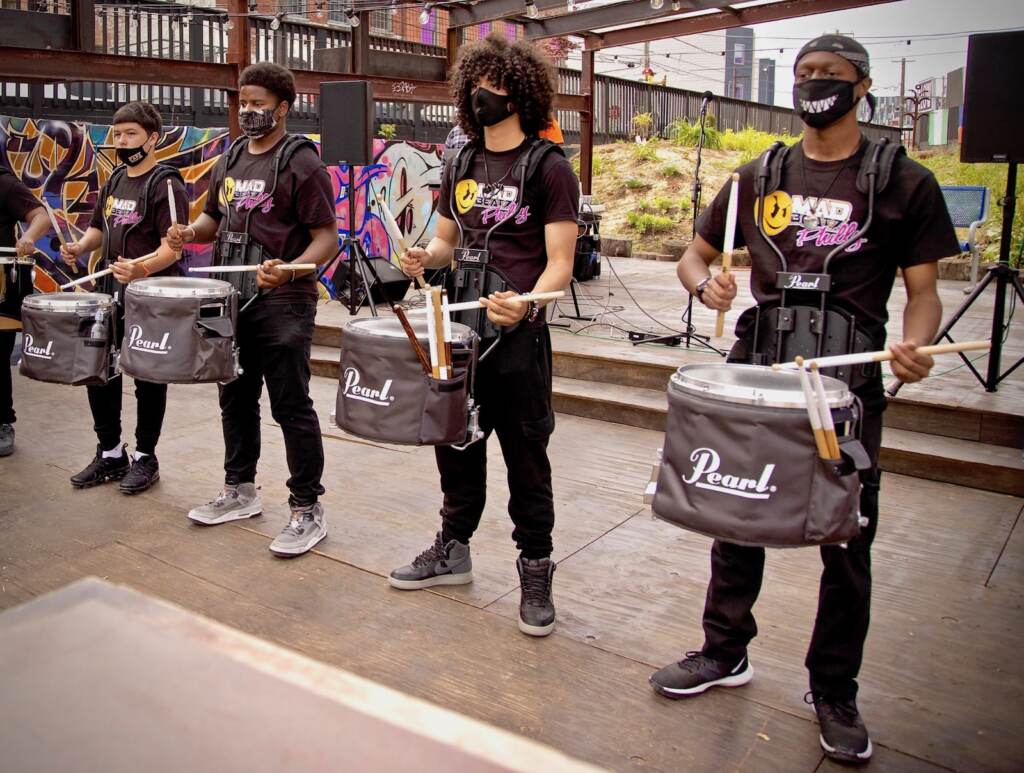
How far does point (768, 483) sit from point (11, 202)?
499 cm

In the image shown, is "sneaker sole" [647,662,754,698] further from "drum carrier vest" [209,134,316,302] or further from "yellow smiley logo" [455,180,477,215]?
"drum carrier vest" [209,134,316,302]

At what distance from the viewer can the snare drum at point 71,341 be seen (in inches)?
183

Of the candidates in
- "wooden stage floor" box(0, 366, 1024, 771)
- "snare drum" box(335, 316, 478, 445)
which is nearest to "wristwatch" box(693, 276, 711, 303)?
"snare drum" box(335, 316, 478, 445)

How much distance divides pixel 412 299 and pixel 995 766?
8.15m

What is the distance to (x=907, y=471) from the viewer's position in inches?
216

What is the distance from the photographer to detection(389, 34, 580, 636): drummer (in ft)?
11.0

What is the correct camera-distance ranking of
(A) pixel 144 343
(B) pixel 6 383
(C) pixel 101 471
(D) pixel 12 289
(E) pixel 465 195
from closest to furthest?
1. (E) pixel 465 195
2. (A) pixel 144 343
3. (C) pixel 101 471
4. (D) pixel 12 289
5. (B) pixel 6 383

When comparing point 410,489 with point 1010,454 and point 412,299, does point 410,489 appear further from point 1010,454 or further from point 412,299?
point 412,299

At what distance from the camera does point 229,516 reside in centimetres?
465

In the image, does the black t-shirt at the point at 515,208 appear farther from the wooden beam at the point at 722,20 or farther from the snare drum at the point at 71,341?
the wooden beam at the point at 722,20

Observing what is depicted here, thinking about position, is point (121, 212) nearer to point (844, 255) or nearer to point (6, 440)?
point (6, 440)

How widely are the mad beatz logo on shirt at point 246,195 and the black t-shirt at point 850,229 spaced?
2.12 metres

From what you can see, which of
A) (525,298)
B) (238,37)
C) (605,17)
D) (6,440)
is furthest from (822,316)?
(605,17)

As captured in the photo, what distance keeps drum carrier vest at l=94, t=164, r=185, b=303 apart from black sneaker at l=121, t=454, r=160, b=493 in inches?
34.8
